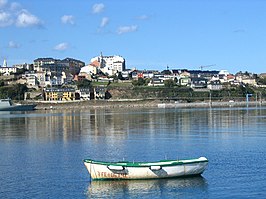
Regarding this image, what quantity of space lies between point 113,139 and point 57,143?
3.57 metres

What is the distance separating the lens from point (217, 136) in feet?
102

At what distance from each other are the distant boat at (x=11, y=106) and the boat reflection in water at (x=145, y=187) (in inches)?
3227

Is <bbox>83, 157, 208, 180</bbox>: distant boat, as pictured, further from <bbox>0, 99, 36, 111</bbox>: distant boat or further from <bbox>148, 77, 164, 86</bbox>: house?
<bbox>148, 77, 164, 86</bbox>: house

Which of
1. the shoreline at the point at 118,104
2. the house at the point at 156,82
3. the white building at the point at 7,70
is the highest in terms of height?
the white building at the point at 7,70

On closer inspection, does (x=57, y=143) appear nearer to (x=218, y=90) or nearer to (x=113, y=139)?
(x=113, y=139)

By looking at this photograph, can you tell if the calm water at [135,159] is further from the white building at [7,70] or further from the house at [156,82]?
the white building at [7,70]

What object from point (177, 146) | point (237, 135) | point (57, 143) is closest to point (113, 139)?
point (57, 143)

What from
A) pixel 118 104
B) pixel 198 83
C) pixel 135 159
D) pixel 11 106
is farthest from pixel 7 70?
pixel 135 159

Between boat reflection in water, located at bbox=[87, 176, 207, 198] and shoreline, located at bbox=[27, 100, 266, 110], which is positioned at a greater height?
shoreline, located at bbox=[27, 100, 266, 110]

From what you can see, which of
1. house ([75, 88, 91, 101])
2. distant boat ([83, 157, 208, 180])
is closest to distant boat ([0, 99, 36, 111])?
house ([75, 88, 91, 101])

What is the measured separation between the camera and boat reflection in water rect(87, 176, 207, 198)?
15.9m

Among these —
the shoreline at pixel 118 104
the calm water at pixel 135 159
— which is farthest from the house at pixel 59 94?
the calm water at pixel 135 159

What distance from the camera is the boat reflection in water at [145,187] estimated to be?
52.3 ft

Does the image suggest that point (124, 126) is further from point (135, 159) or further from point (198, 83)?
point (198, 83)
